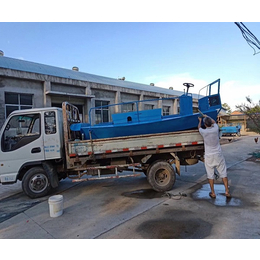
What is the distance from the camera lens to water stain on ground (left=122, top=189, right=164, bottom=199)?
193 inches

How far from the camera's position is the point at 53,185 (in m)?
5.06

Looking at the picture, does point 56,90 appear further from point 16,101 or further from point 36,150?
point 36,150

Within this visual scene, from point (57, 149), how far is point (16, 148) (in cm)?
102

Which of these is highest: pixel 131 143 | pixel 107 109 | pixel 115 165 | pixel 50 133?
pixel 107 109

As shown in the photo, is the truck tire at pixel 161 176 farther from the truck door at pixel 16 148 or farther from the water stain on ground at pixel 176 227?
the truck door at pixel 16 148

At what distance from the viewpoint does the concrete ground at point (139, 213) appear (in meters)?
3.21

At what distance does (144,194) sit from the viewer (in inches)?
201

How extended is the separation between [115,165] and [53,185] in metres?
1.67

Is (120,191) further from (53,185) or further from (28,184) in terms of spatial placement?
(28,184)

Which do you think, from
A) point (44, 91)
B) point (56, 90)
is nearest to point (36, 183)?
point (44, 91)

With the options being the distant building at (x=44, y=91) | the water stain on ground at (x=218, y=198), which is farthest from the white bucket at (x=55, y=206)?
the distant building at (x=44, y=91)

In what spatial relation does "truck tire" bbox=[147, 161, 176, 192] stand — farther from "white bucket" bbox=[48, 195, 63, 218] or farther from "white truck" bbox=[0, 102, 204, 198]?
"white bucket" bbox=[48, 195, 63, 218]

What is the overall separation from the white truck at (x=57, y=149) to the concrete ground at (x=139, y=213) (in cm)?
50
